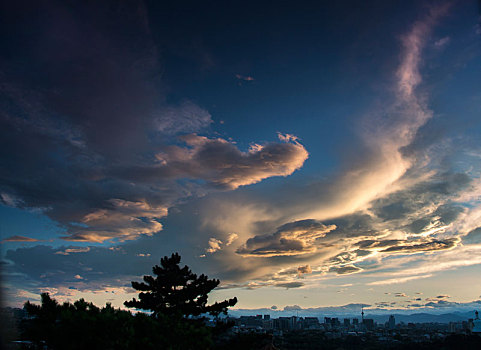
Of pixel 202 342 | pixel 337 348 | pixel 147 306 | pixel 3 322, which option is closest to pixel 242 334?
pixel 147 306

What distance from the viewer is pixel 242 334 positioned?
27.0 metres

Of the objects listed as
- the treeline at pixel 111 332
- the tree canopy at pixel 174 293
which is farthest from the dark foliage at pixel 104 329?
the tree canopy at pixel 174 293

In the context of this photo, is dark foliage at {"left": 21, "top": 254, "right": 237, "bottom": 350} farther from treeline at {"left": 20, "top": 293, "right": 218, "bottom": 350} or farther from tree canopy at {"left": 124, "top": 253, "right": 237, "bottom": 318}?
tree canopy at {"left": 124, "top": 253, "right": 237, "bottom": 318}

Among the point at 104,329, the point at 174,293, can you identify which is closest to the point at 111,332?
the point at 104,329

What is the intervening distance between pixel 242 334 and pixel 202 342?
11.6m

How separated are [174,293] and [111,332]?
14986mm

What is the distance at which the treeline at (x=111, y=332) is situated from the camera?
15.7 metres

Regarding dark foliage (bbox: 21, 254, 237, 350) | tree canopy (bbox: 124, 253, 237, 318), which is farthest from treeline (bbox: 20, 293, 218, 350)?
tree canopy (bbox: 124, 253, 237, 318)

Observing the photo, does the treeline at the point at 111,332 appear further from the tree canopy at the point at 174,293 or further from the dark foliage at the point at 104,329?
the tree canopy at the point at 174,293

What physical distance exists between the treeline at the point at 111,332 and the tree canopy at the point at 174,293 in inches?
470

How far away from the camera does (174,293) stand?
3031cm

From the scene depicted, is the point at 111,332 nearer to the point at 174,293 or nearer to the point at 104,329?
the point at 104,329

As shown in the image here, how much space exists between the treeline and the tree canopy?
11.9 metres

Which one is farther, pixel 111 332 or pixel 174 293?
pixel 174 293
